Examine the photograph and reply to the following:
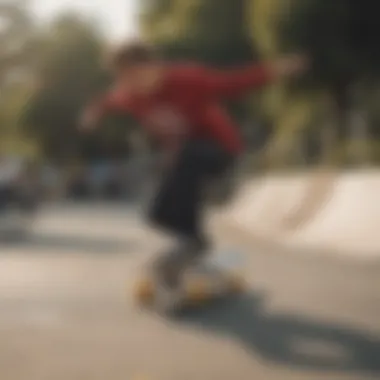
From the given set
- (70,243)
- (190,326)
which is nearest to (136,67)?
(190,326)

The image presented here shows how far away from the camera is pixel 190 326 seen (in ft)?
17.0

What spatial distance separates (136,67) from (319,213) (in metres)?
5.45

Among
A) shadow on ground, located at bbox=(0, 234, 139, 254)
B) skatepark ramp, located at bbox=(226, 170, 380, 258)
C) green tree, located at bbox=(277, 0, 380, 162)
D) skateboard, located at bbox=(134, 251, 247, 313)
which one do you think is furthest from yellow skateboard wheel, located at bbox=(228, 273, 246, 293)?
shadow on ground, located at bbox=(0, 234, 139, 254)

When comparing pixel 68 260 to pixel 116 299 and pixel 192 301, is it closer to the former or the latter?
pixel 116 299

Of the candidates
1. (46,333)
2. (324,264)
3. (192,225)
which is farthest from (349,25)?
(46,333)

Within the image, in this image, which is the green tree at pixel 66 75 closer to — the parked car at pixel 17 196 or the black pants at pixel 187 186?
the black pants at pixel 187 186

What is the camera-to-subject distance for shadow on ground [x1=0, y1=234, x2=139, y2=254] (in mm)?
8922

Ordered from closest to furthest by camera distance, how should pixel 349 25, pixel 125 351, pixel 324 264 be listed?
pixel 125 351
pixel 324 264
pixel 349 25

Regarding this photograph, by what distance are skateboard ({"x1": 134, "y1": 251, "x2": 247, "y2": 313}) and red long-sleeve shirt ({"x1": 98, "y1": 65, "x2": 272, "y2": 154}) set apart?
69cm

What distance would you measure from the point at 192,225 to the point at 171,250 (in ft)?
0.60

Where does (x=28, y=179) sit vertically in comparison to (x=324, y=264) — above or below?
above

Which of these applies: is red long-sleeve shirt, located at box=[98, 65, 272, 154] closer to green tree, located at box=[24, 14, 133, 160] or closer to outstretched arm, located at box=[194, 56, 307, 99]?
outstretched arm, located at box=[194, 56, 307, 99]

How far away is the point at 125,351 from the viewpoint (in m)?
4.49

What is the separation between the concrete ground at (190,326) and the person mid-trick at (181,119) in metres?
0.45
